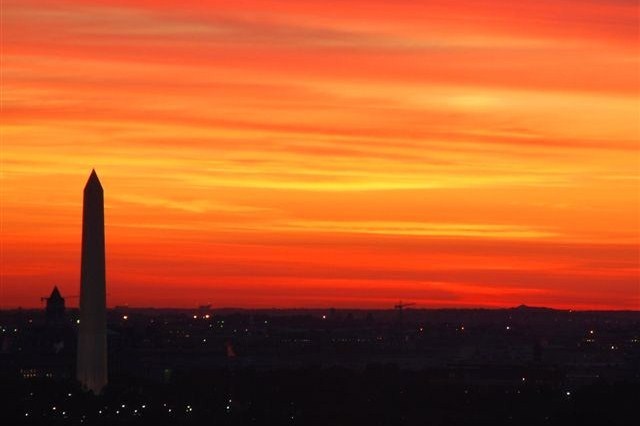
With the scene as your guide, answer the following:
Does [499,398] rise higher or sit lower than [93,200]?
lower

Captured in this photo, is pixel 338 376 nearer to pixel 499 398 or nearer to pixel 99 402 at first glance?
pixel 499 398

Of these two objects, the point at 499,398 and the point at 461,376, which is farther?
the point at 461,376

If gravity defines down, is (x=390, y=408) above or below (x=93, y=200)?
below

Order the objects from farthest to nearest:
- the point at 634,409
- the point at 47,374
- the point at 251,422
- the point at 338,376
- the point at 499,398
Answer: the point at 47,374, the point at 338,376, the point at 499,398, the point at 634,409, the point at 251,422

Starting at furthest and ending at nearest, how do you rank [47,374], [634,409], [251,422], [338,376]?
[47,374]
[338,376]
[634,409]
[251,422]

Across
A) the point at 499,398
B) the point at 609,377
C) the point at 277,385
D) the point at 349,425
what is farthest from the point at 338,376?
the point at 349,425

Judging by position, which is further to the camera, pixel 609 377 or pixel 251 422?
pixel 609 377

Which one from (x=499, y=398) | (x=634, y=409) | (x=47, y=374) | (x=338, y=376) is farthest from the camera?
(x=47, y=374)

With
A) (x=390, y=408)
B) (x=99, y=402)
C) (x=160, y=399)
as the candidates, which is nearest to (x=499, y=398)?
(x=390, y=408)

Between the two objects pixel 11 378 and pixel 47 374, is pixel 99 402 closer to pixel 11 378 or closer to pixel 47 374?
pixel 11 378
